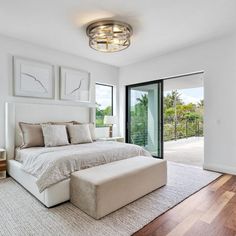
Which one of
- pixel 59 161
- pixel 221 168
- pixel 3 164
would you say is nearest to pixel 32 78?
pixel 3 164

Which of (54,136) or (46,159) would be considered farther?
(54,136)

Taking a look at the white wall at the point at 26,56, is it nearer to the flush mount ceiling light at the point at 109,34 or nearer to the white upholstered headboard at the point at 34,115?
the white upholstered headboard at the point at 34,115

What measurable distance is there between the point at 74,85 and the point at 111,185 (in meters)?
3.15

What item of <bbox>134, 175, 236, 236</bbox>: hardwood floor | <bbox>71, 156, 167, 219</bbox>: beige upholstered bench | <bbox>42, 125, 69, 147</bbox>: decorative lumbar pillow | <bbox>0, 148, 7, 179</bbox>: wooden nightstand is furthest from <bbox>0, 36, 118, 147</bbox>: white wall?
<bbox>134, 175, 236, 236</bbox>: hardwood floor

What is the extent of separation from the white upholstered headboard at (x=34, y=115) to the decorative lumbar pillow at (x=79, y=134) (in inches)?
26.3

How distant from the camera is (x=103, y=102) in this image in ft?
18.4

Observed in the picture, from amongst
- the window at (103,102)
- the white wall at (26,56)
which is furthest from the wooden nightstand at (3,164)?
the window at (103,102)

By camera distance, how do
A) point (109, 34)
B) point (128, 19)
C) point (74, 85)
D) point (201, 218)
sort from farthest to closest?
point (74, 85) → point (109, 34) → point (128, 19) → point (201, 218)

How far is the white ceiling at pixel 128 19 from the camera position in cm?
257

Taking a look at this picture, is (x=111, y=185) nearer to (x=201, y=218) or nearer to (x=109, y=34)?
(x=201, y=218)

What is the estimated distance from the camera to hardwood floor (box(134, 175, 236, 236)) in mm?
1842

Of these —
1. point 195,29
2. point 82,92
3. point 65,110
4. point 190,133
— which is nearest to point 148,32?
point 195,29

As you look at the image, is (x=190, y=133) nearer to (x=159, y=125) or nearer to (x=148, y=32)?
(x=159, y=125)

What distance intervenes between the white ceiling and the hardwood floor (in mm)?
2710
